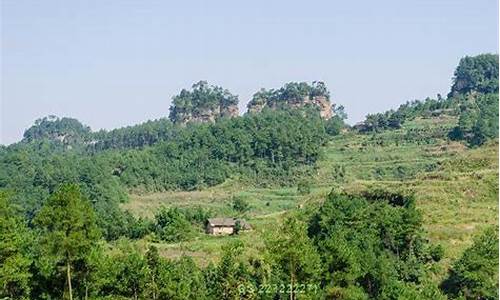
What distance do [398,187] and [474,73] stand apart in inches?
2159

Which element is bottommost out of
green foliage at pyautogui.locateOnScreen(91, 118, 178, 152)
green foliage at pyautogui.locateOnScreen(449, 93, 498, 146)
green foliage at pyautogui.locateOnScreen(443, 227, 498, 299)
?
green foliage at pyautogui.locateOnScreen(443, 227, 498, 299)

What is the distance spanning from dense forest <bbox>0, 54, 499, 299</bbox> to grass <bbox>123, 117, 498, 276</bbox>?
109 centimetres

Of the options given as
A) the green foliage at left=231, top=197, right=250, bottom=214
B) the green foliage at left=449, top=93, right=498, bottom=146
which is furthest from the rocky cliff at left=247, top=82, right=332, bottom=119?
the green foliage at left=231, top=197, right=250, bottom=214

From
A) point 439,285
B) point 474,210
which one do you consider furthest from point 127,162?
point 439,285

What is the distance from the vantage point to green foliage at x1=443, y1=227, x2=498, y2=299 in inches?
1157

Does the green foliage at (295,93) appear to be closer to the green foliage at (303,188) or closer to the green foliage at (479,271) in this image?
the green foliage at (303,188)

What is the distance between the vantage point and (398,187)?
48469mm

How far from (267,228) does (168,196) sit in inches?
1109

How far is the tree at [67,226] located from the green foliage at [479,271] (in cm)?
1581

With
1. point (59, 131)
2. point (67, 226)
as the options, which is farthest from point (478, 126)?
point (59, 131)

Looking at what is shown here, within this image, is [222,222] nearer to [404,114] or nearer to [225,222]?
[225,222]

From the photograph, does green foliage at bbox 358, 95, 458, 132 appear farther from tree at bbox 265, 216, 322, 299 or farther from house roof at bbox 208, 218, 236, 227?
tree at bbox 265, 216, 322, 299

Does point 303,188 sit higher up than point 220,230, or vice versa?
point 303,188

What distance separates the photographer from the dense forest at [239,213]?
71.8ft
